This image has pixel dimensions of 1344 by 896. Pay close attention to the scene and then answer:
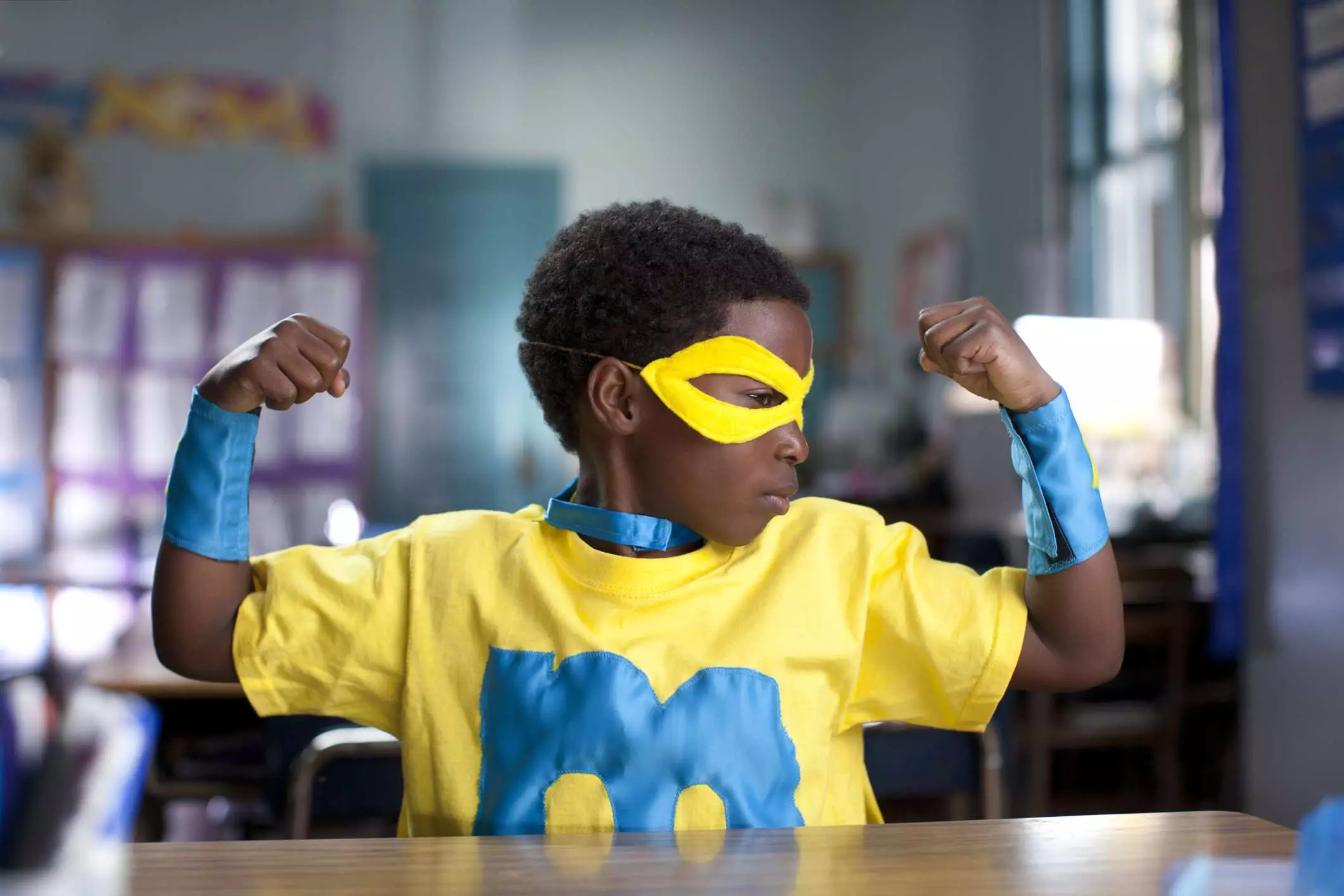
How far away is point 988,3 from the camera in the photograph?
523 centimetres

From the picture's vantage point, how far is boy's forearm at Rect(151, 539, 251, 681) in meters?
1.07

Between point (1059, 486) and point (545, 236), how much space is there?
536 centimetres

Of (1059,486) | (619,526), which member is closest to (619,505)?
(619,526)

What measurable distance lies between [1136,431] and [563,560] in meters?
3.47

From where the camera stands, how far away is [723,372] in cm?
113

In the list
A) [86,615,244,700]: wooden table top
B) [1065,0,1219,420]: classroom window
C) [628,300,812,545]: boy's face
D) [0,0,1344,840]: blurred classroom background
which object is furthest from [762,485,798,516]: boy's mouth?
[1065,0,1219,420]: classroom window

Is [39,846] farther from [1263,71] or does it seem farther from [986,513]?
[986,513]

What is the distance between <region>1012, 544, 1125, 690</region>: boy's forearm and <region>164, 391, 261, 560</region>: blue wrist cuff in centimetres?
72

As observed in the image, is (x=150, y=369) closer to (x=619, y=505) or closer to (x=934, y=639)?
(x=619, y=505)

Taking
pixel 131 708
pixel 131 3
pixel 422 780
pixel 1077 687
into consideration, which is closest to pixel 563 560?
pixel 422 780

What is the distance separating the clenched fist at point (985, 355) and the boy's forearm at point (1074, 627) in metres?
0.16

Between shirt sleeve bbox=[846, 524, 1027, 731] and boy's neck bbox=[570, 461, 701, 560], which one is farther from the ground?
boy's neck bbox=[570, 461, 701, 560]

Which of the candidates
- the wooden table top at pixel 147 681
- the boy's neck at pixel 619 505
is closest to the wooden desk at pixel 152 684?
the wooden table top at pixel 147 681

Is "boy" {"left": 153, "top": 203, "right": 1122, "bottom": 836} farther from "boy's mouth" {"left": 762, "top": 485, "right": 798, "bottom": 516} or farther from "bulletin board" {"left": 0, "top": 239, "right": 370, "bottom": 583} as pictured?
"bulletin board" {"left": 0, "top": 239, "right": 370, "bottom": 583}
